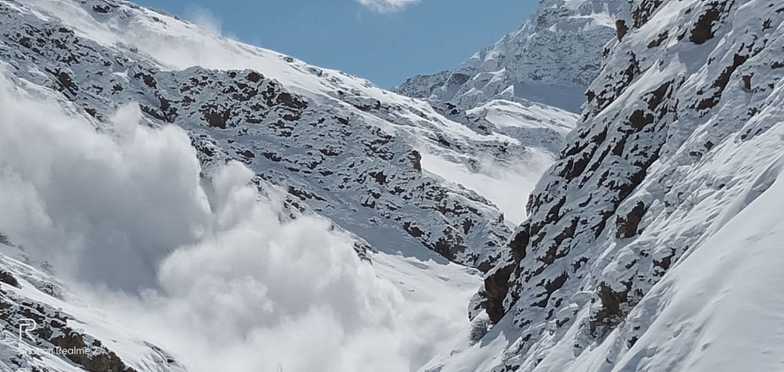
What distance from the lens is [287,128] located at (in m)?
121

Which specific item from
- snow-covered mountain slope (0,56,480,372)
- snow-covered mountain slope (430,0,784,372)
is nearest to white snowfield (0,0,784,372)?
snow-covered mountain slope (430,0,784,372)

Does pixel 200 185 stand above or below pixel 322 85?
below

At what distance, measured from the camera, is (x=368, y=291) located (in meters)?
80.8

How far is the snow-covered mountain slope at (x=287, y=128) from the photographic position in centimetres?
10194

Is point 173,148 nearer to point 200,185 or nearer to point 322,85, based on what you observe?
point 200,185

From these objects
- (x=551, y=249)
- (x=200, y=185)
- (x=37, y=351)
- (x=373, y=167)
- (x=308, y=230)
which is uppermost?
(x=373, y=167)

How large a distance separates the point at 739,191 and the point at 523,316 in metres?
10.9

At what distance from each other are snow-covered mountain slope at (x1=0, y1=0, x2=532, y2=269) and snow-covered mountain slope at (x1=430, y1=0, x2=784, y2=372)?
68.0m

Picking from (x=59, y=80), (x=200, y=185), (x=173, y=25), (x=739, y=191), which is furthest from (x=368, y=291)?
(x=173, y=25)

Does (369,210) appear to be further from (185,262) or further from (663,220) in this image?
(663,220)

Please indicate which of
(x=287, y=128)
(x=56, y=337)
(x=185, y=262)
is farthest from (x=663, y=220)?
(x=287, y=128)

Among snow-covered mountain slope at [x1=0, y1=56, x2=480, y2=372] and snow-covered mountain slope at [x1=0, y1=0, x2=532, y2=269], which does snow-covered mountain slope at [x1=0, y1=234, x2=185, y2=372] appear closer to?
snow-covered mountain slope at [x1=0, y1=56, x2=480, y2=372]

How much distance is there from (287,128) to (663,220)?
103304 millimetres

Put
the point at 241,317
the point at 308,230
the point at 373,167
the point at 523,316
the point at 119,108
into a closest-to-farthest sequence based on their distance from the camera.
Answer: the point at 523,316
the point at 241,317
the point at 308,230
the point at 119,108
the point at 373,167
